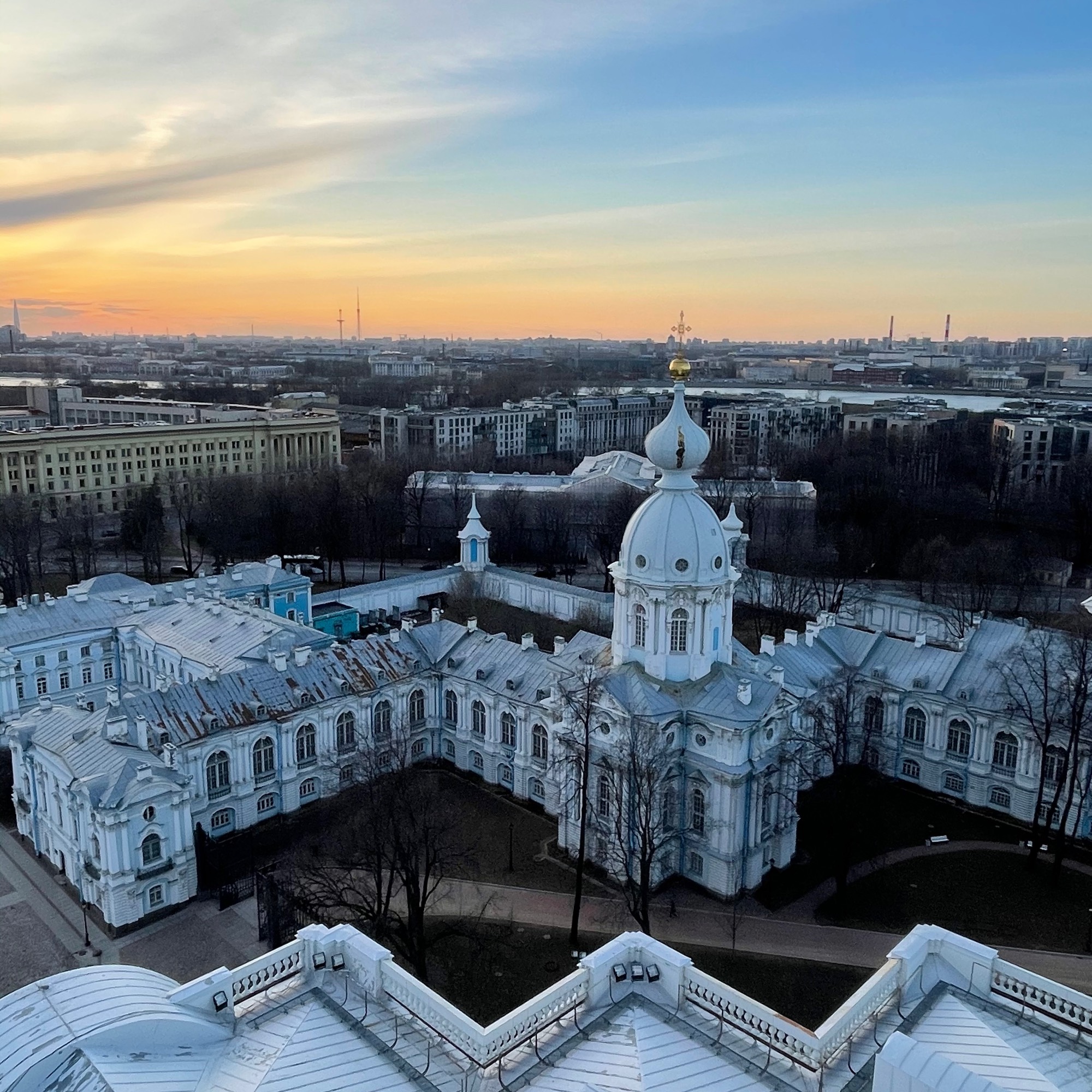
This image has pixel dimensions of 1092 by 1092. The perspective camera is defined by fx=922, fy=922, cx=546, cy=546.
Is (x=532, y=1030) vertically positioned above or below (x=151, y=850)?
above

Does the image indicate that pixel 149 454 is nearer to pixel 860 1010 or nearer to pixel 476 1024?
pixel 476 1024

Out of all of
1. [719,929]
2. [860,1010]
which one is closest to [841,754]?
[719,929]

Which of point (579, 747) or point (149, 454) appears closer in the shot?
point (579, 747)

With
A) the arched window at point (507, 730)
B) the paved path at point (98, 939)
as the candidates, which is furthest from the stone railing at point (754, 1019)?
the arched window at point (507, 730)

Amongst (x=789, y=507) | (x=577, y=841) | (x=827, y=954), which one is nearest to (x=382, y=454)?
(x=789, y=507)

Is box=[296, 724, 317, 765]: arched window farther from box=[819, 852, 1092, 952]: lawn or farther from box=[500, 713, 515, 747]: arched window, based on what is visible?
box=[819, 852, 1092, 952]: lawn

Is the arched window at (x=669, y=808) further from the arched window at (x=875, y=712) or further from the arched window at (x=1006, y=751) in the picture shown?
the arched window at (x=1006, y=751)

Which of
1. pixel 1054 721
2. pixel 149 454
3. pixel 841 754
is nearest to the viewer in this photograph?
pixel 1054 721
